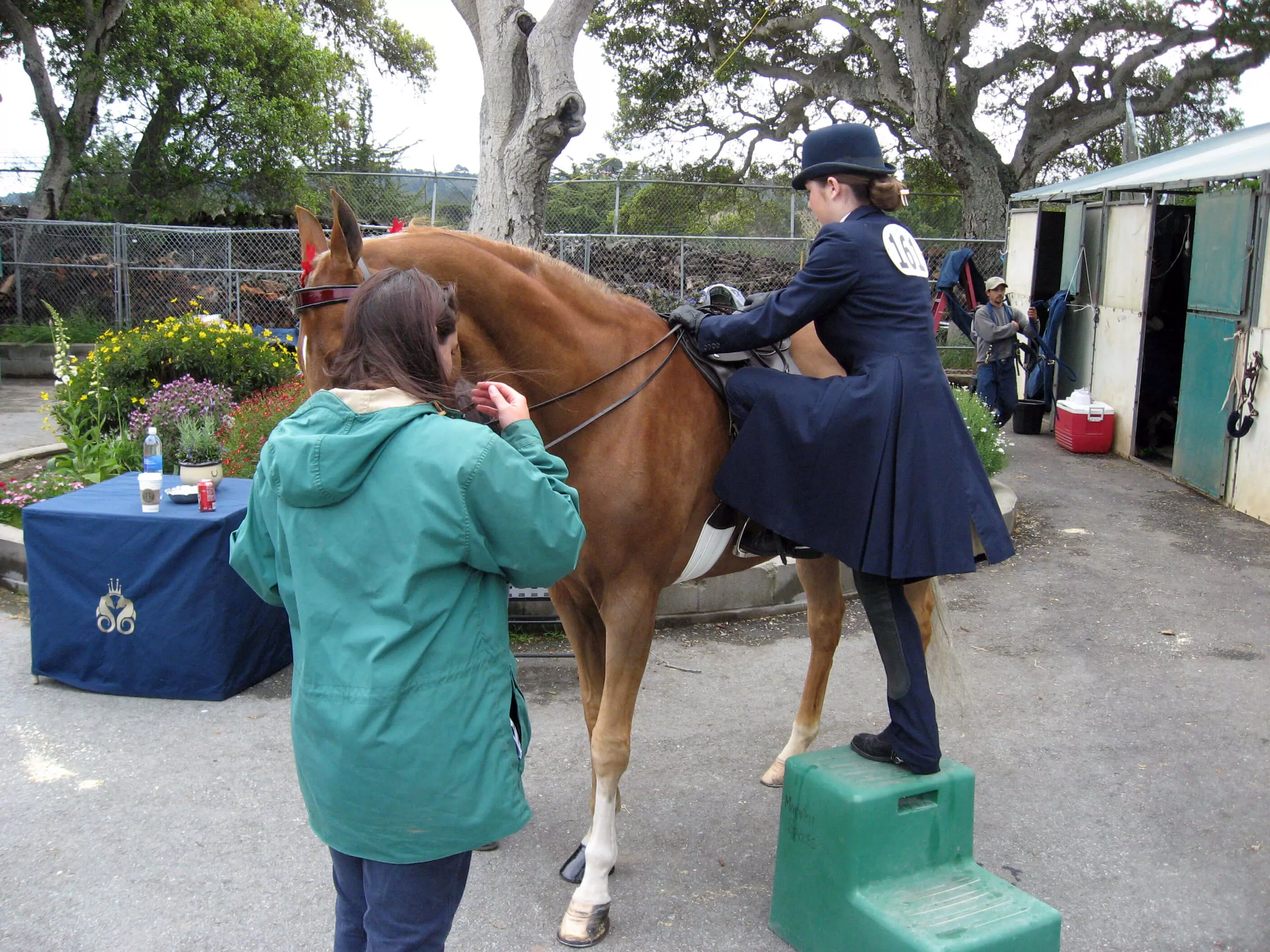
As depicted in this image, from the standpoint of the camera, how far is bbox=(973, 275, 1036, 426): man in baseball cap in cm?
1010

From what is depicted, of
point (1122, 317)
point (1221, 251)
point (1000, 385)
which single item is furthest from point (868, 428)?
point (1122, 317)

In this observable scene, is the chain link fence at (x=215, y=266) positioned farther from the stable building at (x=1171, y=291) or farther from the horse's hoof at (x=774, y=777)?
the horse's hoof at (x=774, y=777)

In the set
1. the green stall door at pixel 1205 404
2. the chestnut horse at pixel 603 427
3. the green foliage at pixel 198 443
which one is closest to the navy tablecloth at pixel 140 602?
the green foliage at pixel 198 443

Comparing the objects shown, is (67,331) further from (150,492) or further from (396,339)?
(396,339)

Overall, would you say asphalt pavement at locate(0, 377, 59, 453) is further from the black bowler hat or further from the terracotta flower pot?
the black bowler hat

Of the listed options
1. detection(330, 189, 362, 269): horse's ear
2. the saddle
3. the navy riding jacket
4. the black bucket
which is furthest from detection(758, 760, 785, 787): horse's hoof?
the black bucket

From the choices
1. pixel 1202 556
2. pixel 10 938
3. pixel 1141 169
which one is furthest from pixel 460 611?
pixel 1141 169

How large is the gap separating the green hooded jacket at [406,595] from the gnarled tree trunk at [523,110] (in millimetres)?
5846

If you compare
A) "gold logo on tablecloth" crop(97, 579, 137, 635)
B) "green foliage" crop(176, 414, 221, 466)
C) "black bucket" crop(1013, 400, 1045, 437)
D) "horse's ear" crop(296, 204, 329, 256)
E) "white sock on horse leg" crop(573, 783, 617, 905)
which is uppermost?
"horse's ear" crop(296, 204, 329, 256)

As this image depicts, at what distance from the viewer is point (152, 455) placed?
17.3 ft

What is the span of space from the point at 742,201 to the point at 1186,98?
1336 cm

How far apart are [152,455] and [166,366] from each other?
286cm

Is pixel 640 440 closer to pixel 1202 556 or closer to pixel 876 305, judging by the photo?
pixel 876 305

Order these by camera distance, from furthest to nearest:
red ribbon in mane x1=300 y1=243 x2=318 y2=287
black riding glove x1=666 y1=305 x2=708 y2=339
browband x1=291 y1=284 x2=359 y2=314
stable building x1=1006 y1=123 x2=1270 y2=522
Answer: stable building x1=1006 y1=123 x2=1270 y2=522, black riding glove x1=666 y1=305 x2=708 y2=339, red ribbon in mane x1=300 y1=243 x2=318 y2=287, browband x1=291 y1=284 x2=359 y2=314
